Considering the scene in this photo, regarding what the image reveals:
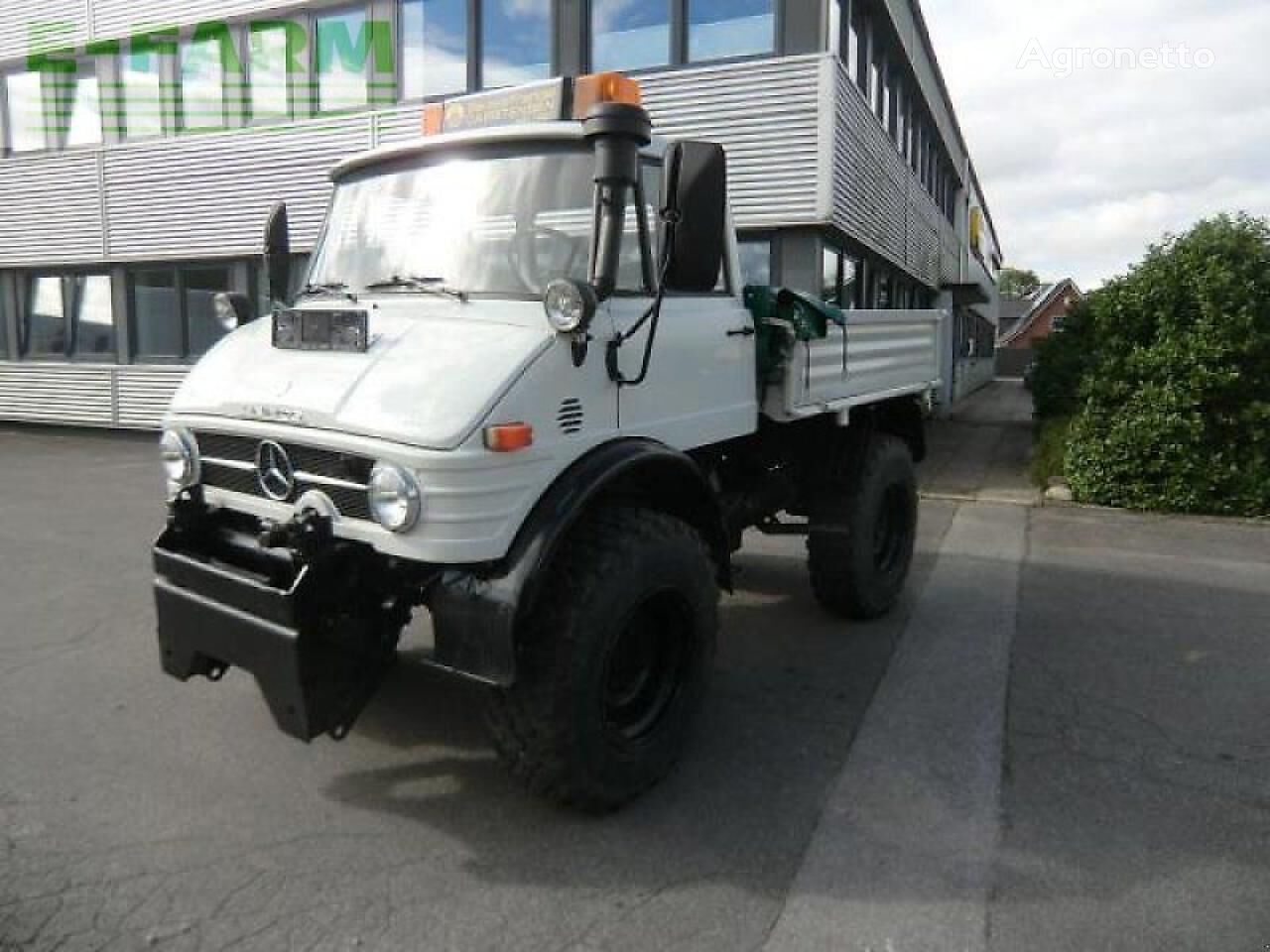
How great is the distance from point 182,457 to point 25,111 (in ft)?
53.0

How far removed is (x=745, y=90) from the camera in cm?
1012

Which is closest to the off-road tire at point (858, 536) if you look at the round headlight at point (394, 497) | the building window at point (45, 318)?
the round headlight at point (394, 497)

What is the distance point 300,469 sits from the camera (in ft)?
10.00

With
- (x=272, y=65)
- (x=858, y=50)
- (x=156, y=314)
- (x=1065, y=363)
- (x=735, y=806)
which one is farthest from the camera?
(x=156, y=314)

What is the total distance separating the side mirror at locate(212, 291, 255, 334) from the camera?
13.5 feet

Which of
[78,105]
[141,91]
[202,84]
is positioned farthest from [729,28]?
[78,105]

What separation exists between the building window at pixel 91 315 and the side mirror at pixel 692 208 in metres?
14.9

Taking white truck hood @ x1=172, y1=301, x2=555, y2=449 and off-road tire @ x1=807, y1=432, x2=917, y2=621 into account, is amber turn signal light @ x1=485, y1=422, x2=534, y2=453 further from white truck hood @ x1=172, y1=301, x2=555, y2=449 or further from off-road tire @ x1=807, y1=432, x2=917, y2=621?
off-road tire @ x1=807, y1=432, x2=917, y2=621

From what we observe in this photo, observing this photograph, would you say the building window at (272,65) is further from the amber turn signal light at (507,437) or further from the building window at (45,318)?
the amber turn signal light at (507,437)

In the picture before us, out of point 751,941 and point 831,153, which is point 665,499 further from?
point 831,153

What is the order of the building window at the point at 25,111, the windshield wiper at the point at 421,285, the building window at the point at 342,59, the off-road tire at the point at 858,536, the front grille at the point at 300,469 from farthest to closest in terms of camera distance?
the building window at the point at 25,111 < the building window at the point at 342,59 < the off-road tire at the point at 858,536 < the windshield wiper at the point at 421,285 < the front grille at the point at 300,469

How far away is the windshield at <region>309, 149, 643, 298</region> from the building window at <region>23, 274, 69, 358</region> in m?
14.8

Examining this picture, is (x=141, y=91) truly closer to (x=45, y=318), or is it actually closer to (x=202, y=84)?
(x=202, y=84)

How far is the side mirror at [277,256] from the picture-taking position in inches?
170
